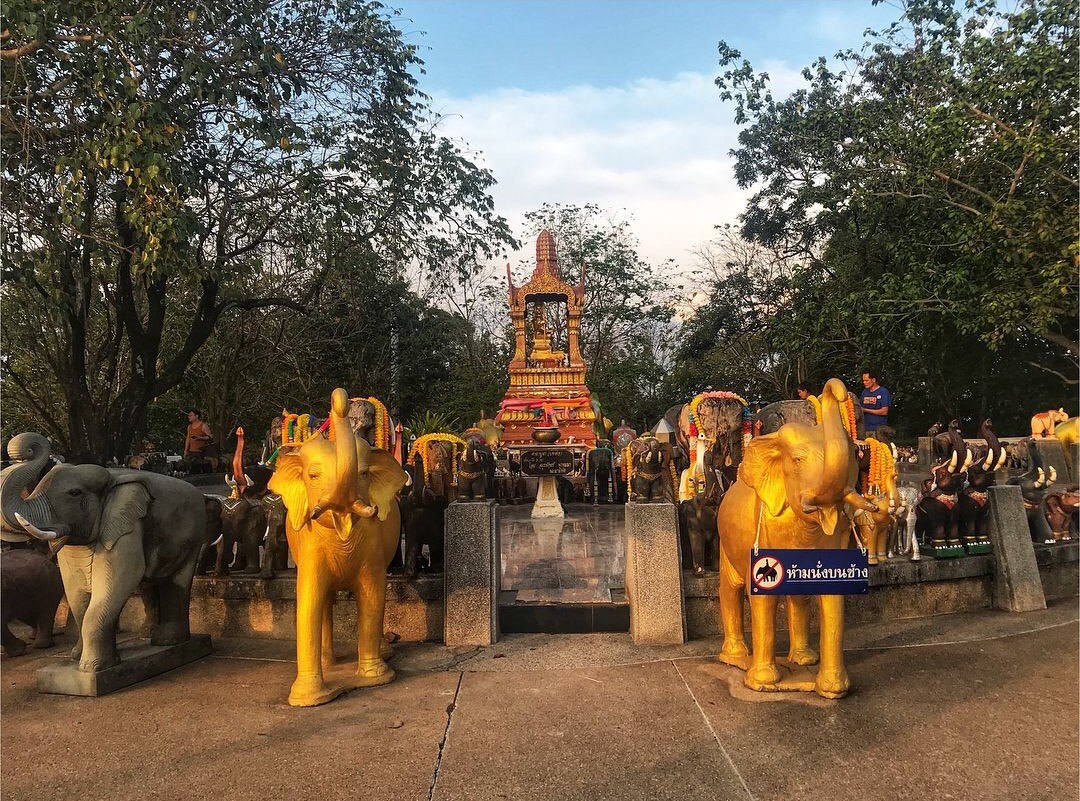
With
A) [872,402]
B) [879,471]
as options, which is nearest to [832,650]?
[879,471]

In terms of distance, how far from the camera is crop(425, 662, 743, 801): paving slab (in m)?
3.11

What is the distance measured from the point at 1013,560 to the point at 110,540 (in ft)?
22.0

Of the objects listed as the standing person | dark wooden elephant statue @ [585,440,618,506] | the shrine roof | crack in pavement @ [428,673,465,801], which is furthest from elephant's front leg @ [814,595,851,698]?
the standing person

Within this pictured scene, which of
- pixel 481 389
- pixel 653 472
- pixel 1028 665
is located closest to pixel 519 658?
pixel 653 472

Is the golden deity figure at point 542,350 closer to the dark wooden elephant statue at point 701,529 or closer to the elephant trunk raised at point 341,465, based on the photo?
the dark wooden elephant statue at point 701,529

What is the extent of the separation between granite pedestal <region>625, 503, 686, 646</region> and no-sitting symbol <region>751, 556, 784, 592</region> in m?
1.25

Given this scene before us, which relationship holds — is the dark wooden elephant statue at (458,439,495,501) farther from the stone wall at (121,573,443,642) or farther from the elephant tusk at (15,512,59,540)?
the elephant tusk at (15,512,59,540)

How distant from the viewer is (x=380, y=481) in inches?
168

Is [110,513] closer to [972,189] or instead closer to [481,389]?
[972,189]

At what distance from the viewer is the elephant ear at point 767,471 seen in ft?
12.7

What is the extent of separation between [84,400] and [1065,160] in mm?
17366

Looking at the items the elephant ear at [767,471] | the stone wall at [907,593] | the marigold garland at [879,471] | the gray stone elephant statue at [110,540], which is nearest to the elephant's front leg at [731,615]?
the stone wall at [907,593]

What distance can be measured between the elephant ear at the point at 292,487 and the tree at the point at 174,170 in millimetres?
5129

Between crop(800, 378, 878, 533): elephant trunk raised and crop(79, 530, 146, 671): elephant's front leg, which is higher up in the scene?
crop(800, 378, 878, 533): elephant trunk raised
